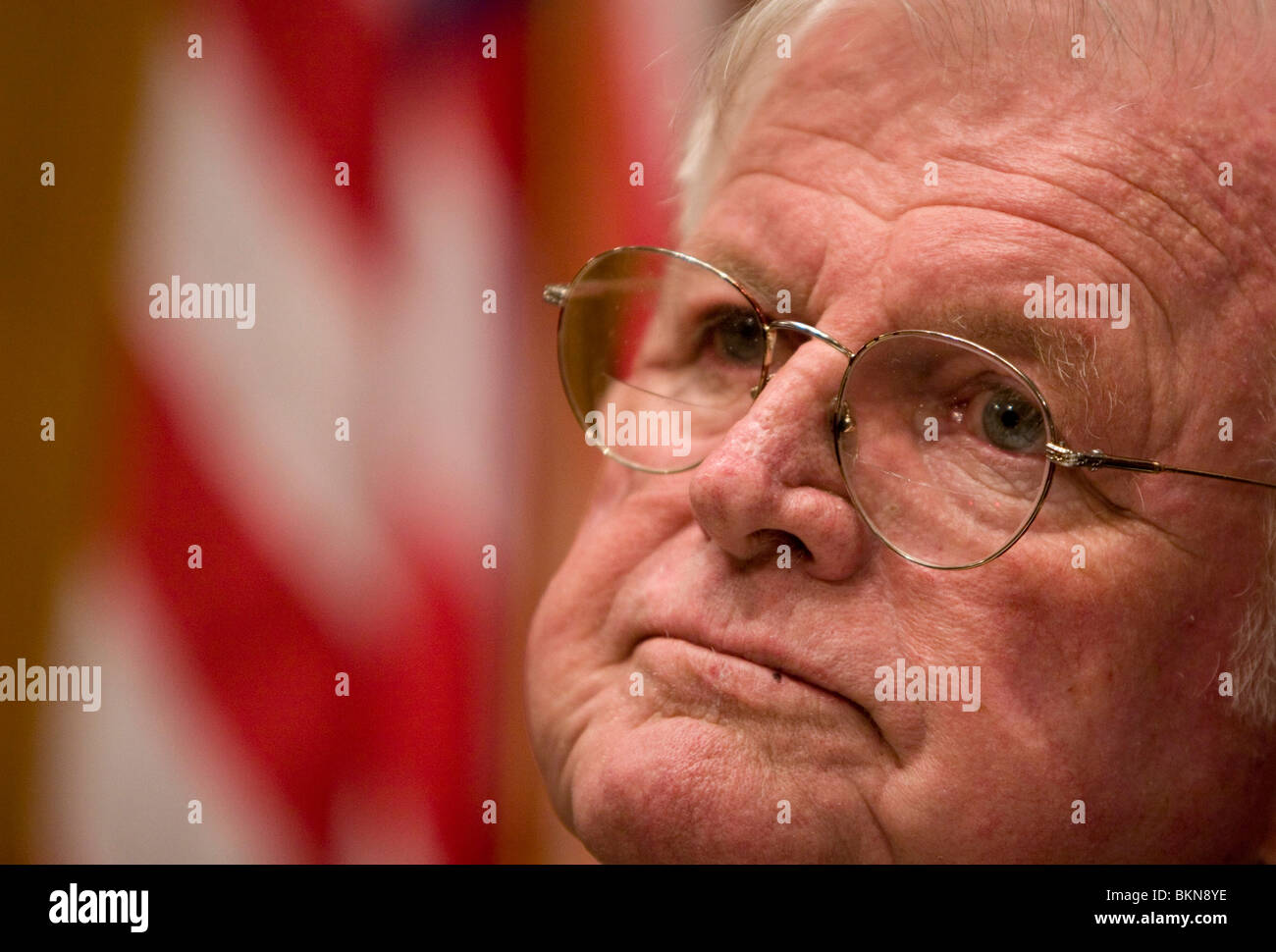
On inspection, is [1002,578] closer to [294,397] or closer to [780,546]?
[780,546]

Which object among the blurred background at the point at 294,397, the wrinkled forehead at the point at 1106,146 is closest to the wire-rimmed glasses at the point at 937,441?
the wrinkled forehead at the point at 1106,146

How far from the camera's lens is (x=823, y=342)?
0.82 m

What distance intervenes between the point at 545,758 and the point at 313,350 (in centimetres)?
44

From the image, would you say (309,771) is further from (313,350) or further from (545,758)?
(313,350)

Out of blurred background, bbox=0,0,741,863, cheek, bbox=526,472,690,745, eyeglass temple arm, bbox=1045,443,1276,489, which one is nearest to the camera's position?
eyeglass temple arm, bbox=1045,443,1276,489

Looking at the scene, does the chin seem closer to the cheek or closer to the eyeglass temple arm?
the cheek

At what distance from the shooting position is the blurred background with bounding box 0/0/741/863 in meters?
1.08

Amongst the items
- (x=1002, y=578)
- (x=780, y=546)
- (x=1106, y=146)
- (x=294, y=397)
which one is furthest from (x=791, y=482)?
(x=294, y=397)

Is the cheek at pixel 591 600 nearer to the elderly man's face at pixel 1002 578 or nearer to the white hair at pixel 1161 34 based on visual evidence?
the elderly man's face at pixel 1002 578

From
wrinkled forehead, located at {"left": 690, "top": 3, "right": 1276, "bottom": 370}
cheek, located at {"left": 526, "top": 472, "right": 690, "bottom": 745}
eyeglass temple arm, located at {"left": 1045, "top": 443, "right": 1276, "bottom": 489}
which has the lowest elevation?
cheek, located at {"left": 526, "top": 472, "right": 690, "bottom": 745}

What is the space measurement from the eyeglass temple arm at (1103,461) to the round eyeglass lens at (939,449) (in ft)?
0.05

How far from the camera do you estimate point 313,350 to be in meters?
1.10

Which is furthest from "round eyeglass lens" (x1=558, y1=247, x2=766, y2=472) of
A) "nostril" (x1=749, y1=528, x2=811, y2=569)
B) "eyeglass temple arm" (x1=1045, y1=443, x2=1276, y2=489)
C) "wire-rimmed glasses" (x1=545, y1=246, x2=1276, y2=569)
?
"eyeglass temple arm" (x1=1045, y1=443, x2=1276, y2=489)
